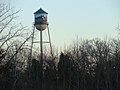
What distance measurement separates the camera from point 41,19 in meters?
45.6

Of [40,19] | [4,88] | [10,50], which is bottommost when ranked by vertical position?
[4,88]

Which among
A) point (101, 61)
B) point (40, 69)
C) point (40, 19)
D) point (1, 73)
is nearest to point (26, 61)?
point (40, 69)

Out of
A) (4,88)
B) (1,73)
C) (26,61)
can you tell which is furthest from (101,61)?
(1,73)

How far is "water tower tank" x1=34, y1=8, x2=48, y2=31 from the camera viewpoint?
1772 inches

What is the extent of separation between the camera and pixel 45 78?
46.2 metres

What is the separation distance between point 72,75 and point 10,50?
18.7m

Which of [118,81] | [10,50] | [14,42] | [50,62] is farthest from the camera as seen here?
[50,62]

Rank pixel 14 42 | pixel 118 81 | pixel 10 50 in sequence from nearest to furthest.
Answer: pixel 14 42 < pixel 10 50 < pixel 118 81

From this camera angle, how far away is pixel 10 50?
28562 mm

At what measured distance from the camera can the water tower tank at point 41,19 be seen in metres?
45.0

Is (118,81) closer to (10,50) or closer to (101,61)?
(101,61)

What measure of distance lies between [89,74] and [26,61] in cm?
837

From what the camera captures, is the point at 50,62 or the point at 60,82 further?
the point at 50,62

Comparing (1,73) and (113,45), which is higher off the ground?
(113,45)
